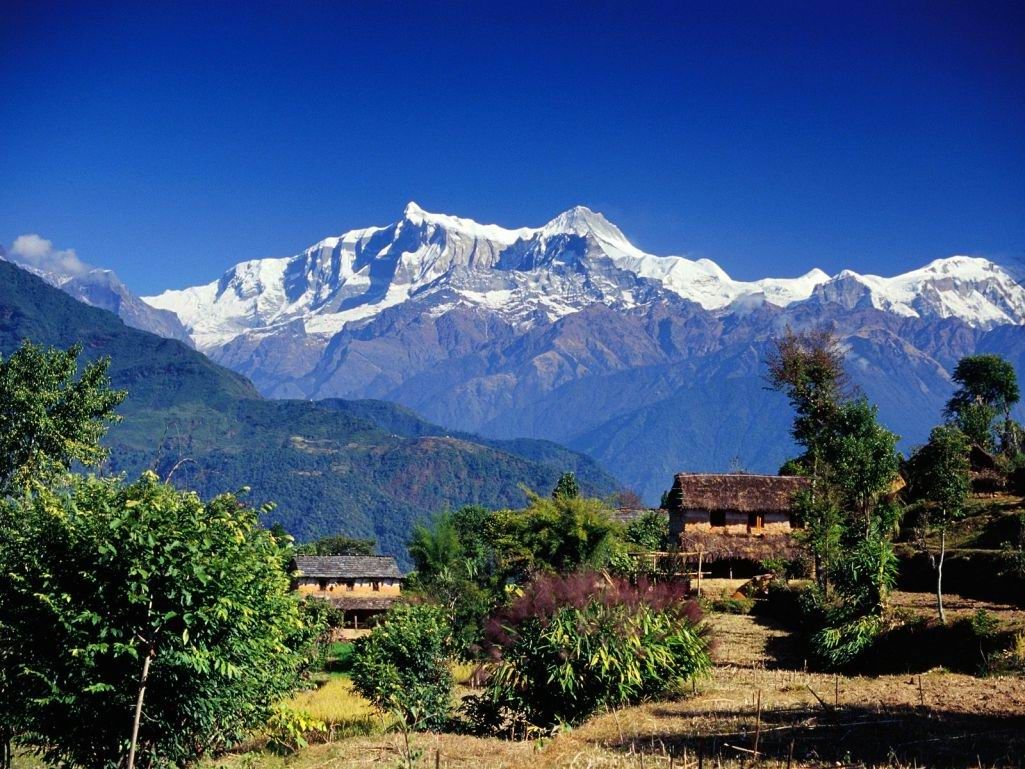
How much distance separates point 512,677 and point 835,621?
11.7 m

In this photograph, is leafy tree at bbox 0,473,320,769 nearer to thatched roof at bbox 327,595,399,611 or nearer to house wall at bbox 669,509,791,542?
house wall at bbox 669,509,791,542

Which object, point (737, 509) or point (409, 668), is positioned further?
point (737, 509)

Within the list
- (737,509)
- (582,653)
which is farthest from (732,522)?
(582,653)

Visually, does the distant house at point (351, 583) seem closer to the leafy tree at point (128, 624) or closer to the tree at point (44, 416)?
the tree at point (44, 416)

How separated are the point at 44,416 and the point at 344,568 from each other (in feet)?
184

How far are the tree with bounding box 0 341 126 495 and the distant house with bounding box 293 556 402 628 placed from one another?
48159 millimetres

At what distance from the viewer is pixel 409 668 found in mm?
25719

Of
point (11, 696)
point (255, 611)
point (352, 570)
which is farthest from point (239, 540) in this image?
point (352, 570)

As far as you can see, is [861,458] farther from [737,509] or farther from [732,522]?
[732,522]

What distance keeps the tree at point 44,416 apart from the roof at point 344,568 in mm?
49571

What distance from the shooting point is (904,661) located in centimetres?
2394

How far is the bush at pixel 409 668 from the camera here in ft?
80.6

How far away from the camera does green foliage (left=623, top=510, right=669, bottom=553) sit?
199ft

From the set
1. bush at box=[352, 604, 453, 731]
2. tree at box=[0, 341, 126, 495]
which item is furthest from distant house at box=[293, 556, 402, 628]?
bush at box=[352, 604, 453, 731]
